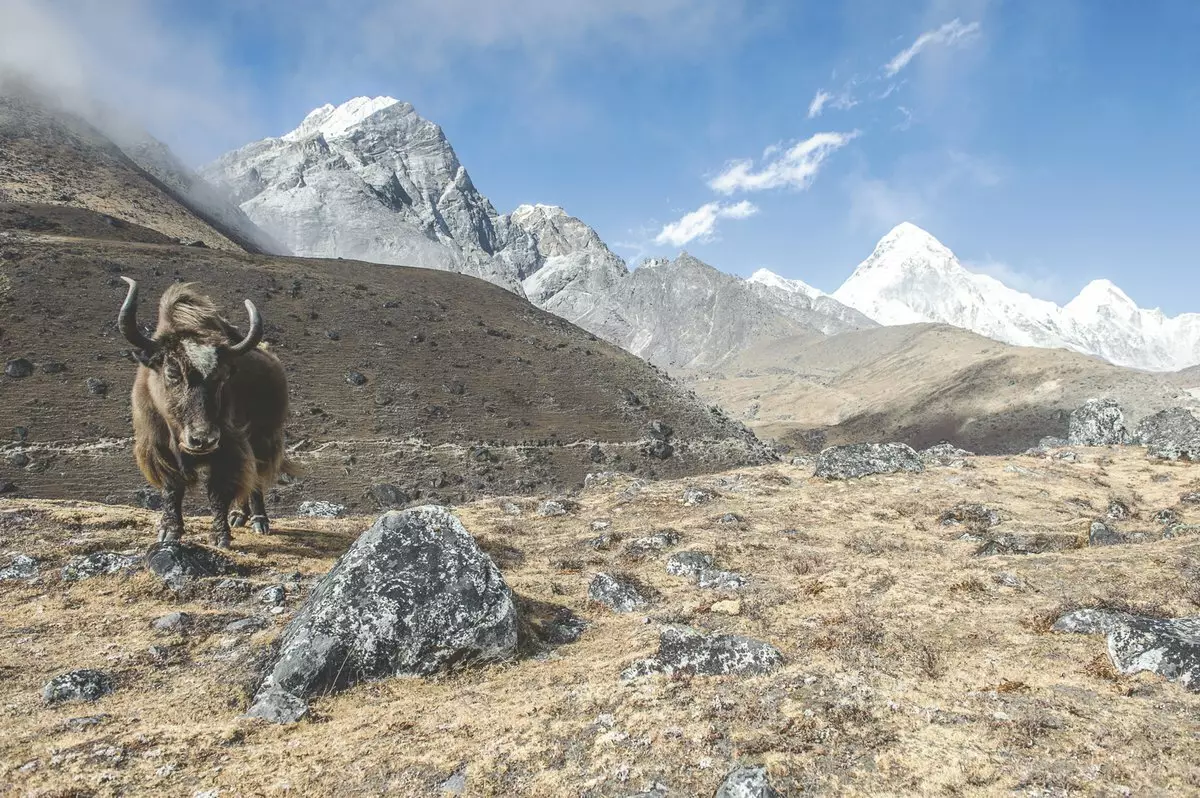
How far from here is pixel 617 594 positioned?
10.9m

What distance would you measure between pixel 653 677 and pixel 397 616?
3322 millimetres

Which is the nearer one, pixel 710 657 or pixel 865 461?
pixel 710 657

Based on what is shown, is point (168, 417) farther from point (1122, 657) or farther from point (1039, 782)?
point (1122, 657)

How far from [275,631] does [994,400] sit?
398 feet

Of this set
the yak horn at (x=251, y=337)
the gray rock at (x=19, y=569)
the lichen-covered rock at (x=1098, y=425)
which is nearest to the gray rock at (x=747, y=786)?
the yak horn at (x=251, y=337)

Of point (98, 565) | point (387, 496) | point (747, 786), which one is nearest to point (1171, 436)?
point (747, 786)

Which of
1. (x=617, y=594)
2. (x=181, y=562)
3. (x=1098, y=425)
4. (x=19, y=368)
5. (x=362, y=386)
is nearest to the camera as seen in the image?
(x=181, y=562)

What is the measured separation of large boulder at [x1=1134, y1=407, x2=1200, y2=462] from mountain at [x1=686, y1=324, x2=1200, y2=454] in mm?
40686

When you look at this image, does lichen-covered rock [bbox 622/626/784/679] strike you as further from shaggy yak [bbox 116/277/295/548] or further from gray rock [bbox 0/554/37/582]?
A: gray rock [bbox 0/554/37/582]

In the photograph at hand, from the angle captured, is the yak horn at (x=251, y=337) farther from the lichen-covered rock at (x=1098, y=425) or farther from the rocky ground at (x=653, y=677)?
the lichen-covered rock at (x=1098, y=425)

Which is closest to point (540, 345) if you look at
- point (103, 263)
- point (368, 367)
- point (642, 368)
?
point (642, 368)

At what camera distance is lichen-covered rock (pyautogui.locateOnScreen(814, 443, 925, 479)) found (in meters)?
26.1

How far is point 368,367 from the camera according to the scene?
6222 centimetres

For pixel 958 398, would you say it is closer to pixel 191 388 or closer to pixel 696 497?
pixel 696 497
